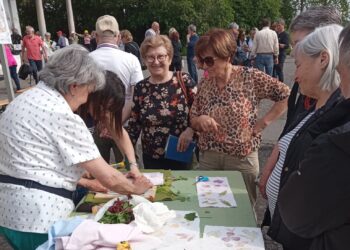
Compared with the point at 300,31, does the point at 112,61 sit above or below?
below

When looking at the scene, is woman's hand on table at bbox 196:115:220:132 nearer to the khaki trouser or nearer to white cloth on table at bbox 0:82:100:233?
the khaki trouser

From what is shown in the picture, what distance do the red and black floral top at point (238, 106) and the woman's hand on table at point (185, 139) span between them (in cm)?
13

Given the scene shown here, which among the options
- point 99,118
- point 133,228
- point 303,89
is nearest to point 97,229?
point 133,228

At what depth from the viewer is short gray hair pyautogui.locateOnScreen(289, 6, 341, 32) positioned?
2139 millimetres

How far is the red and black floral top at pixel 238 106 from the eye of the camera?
2312mm

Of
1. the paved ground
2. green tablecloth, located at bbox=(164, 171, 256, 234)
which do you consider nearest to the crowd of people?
green tablecloth, located at bbox=(164, 171, 256, 234)

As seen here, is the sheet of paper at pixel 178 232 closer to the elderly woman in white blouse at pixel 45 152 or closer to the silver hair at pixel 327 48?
the elderly woman in white blouse at pixel 45 152

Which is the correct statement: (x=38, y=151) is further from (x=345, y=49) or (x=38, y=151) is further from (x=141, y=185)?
(x=345, y=49)

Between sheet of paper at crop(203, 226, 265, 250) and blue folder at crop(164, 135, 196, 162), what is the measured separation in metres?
0.90

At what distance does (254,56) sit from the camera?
872 centimetres

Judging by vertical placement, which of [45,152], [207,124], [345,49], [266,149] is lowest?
[266,149]

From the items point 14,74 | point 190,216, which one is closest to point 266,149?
point 190,216

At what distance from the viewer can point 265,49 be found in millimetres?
8398

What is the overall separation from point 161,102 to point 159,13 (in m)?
22.1
